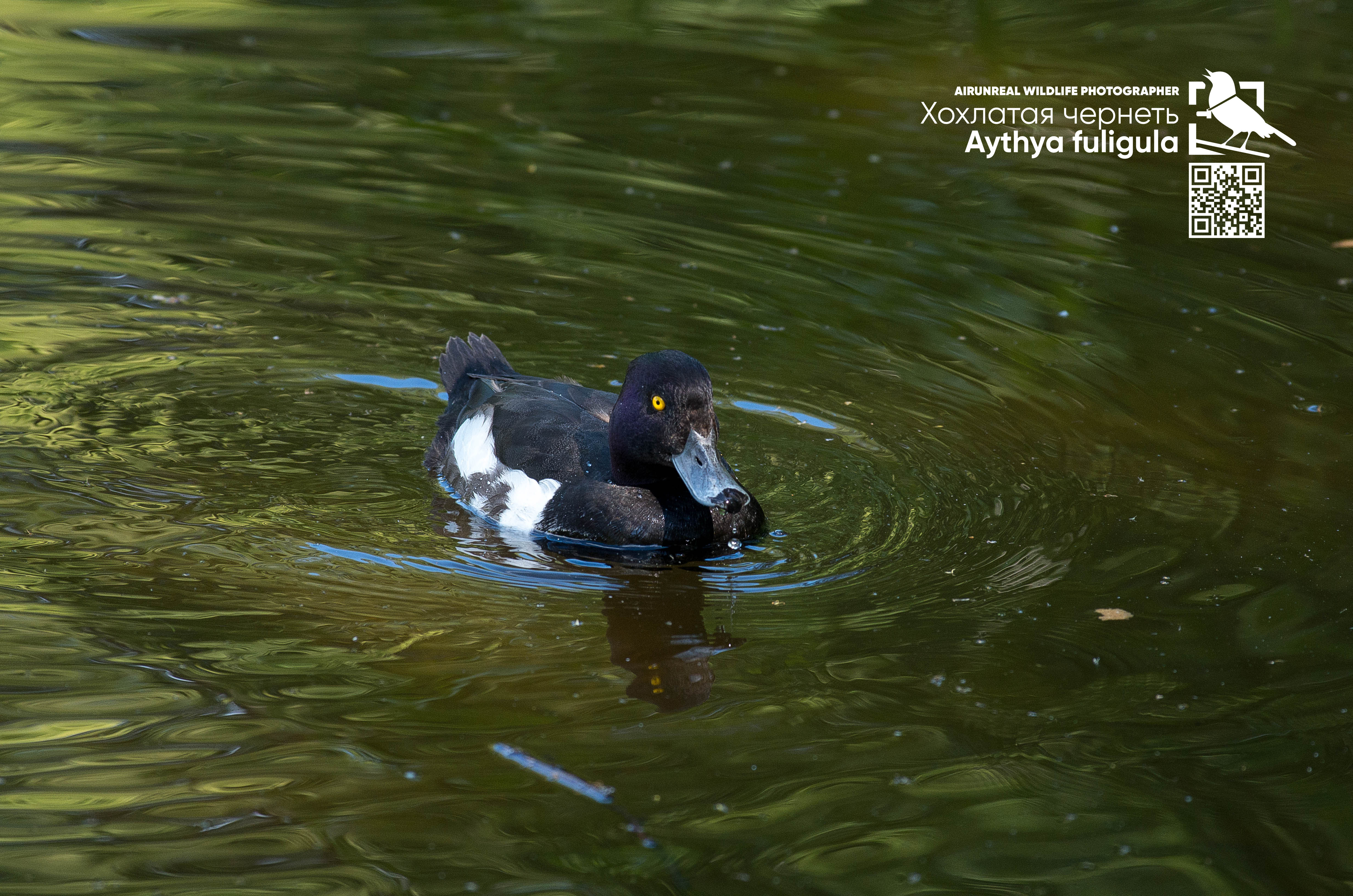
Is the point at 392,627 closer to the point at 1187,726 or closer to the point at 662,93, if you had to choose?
the point at 1187,726

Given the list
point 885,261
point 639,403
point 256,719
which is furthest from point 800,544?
point 885,261

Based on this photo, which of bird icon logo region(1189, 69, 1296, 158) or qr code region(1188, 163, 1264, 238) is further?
bird icon logo region(1189, 69, 1296, 158)

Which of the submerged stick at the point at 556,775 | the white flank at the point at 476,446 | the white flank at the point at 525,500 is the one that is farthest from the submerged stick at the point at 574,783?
the white flank at the point at 476,446

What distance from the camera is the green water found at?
4.42 meters

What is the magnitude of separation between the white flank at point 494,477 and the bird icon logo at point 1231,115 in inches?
250

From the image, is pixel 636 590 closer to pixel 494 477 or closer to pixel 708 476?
pixel 708 476

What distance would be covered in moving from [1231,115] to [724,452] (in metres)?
6.14

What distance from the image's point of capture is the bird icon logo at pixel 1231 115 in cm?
1069

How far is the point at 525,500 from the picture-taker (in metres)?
6.62

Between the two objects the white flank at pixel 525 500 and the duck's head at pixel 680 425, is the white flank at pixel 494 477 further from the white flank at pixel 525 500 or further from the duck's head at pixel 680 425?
the duck's head at pixel 680 425

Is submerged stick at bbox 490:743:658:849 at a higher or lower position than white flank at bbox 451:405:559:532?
lower

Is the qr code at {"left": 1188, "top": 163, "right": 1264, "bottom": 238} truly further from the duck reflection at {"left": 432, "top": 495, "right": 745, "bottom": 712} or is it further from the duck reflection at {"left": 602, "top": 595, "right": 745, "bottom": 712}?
the duck reflection at {"left": 602, "top": 595, "right": 745, "bottom": 712}

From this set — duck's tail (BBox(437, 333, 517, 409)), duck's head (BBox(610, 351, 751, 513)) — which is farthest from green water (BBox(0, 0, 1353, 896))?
duck's head (BBox(610, 351, 751, 513))

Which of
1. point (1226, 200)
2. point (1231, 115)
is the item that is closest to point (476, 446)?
point (1226, 200)
